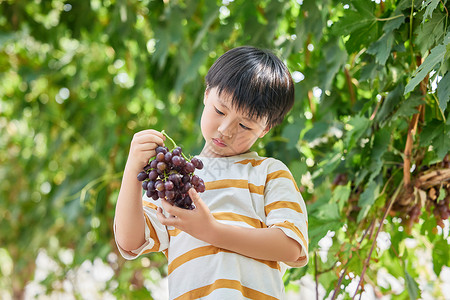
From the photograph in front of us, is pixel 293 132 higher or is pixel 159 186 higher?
pixel 159 186

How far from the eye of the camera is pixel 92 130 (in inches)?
67.1

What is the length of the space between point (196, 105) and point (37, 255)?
1109 millimetres

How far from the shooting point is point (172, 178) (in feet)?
1.62

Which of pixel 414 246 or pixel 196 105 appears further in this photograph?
pixel 196 105

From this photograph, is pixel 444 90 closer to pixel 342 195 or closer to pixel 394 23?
pixel 394 23

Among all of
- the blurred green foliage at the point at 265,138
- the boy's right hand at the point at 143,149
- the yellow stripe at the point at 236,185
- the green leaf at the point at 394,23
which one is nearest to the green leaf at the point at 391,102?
the blurred green foliage at the point at 265,138

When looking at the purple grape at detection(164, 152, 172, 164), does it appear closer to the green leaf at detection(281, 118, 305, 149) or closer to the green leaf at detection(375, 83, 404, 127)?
the green leaf at detection(375, 83, 404, 127)

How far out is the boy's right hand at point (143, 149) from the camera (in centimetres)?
53

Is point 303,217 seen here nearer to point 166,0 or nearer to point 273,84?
point 273,84

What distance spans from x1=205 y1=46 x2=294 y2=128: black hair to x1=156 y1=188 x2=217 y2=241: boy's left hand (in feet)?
0.38

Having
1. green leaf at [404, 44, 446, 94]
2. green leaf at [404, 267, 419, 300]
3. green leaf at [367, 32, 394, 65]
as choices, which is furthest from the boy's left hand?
green leaf at [404, 267, 419, 300]

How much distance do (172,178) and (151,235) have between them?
0.13 metres

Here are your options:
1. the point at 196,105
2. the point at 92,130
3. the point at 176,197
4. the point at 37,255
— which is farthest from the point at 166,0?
the point at 37,255

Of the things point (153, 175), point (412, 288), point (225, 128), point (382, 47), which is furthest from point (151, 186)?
point (412, 288)
